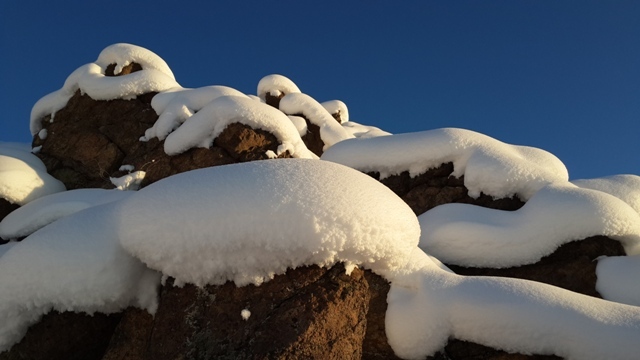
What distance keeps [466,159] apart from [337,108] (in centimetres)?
1211

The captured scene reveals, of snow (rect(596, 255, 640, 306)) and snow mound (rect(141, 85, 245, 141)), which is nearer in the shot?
snow (rect(596, 255, 640, 306))

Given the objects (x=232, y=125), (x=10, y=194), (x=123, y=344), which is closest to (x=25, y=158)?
(x=10, y=194)

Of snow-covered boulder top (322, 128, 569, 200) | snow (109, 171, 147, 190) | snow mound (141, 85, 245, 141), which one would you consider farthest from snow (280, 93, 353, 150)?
snow (109, 171, 147, 190)

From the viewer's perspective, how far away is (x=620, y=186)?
1045 centimetres

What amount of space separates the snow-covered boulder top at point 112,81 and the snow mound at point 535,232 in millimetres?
9864

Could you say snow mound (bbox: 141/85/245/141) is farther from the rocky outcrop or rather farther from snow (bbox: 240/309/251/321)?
snow (bbox: 240/309/251/321)

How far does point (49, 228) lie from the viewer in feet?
15.5

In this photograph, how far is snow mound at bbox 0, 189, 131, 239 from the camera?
28.8ft

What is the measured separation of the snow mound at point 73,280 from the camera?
4.23 metres

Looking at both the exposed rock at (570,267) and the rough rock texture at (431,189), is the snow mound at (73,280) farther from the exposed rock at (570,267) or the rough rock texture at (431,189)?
the rough rock texture at (431,189)

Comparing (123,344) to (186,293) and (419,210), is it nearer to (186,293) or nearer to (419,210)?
(186,293)

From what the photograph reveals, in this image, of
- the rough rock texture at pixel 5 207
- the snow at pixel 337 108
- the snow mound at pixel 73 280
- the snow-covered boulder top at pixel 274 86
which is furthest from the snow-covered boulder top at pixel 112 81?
the snow mound at pixel 73 280

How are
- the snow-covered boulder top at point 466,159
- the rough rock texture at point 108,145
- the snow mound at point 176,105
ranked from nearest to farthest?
the snow-covered boulder top at point 466,159
the rough rock texture at point 108,145
the snow mound at point 176,105

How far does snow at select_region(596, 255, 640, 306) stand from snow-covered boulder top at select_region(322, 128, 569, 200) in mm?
2265
